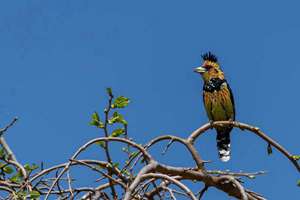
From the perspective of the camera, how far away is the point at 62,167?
3404 mm

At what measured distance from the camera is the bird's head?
8289 mm

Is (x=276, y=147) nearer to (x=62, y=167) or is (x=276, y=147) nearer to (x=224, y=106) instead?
(x=62, y=167)

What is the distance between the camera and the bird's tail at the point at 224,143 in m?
7.59

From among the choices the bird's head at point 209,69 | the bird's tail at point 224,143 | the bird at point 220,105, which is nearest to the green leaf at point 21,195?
the bird's tail at point 224,143

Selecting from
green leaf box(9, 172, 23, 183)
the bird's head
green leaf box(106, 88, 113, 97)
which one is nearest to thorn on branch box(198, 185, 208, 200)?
green leaf box(106, 88, 113, 97)

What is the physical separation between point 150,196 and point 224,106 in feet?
14.5

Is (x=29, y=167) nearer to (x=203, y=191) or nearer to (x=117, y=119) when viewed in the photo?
(x=117, y=119)

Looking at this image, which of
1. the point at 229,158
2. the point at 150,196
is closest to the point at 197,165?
the point at 150,196

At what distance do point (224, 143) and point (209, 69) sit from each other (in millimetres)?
1072

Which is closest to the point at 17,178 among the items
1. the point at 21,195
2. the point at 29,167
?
the point at 29,167

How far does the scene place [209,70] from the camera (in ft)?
27.5

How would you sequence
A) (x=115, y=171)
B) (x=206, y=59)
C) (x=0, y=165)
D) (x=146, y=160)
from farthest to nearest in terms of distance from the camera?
(x=206, y=59) → (x=0, y=165) → (x=115, y=171) → (x=146, y=160)

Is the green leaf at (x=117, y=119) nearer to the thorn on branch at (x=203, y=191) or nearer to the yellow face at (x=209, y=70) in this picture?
the thorn on branch at (x=203, y=191)

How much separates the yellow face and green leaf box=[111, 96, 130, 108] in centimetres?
443
